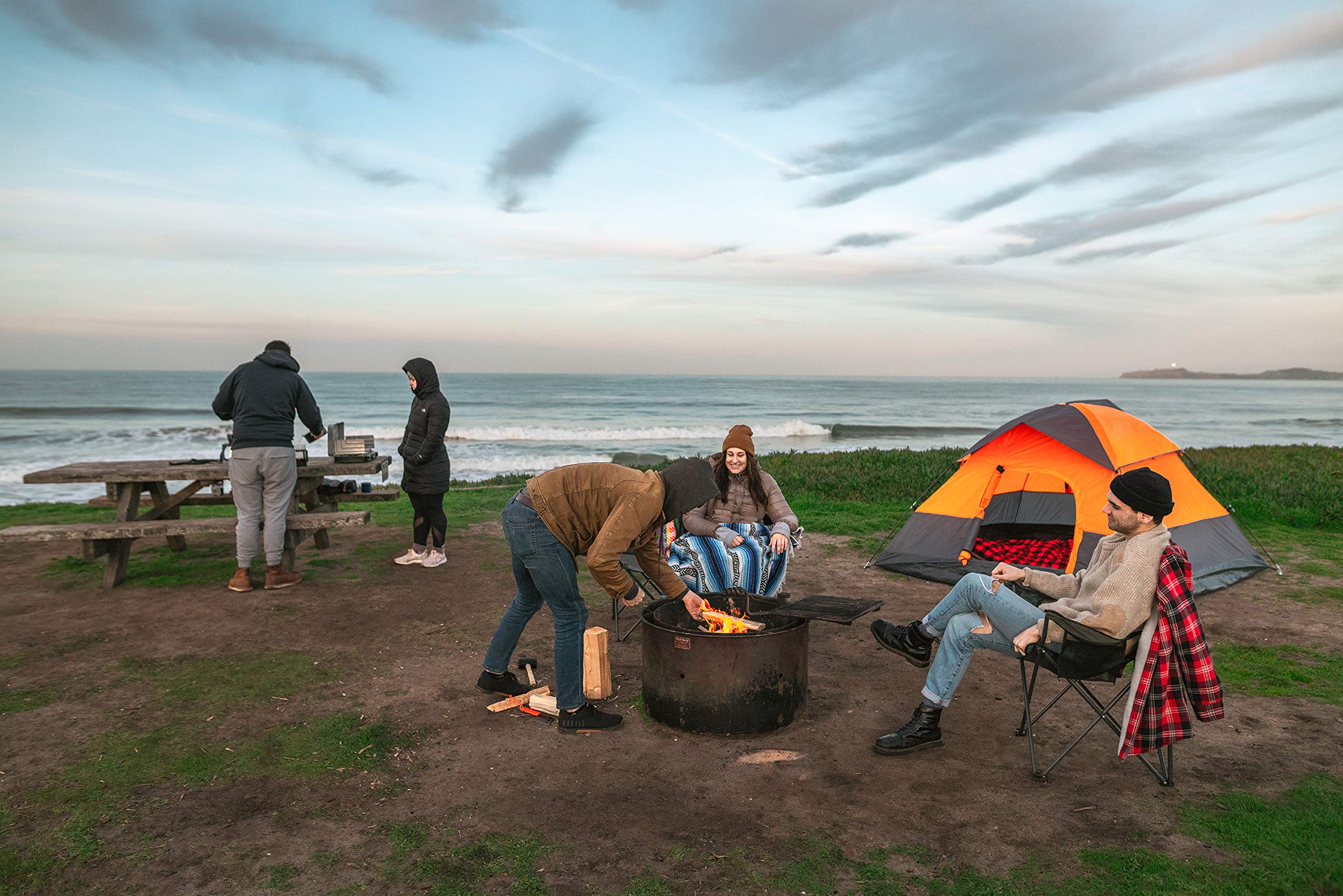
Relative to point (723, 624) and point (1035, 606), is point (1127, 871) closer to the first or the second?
point (1035, 606)

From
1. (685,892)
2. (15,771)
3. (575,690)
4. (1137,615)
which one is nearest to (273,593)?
(15,771)

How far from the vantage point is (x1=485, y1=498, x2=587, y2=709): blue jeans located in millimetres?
3846

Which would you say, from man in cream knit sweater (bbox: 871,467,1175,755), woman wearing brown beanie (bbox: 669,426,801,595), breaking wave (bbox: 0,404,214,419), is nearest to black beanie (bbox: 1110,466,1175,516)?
man in cream knit sweater (bbox: 871,467,1175,755)

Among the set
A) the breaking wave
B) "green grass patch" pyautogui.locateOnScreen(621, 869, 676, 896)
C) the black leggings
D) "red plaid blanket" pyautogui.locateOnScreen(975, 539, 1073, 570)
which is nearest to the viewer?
"green grass patch" pyautogui.locateOnScreen(621, 869, 676, 896)

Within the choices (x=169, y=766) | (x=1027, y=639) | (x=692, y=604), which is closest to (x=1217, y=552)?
(x=1027, y=639)

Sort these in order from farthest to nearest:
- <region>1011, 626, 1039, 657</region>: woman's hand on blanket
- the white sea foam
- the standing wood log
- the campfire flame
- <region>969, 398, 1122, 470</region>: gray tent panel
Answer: the white sea foam, <region>969, 398, 1122, 470</region>: gray tent panel, the standing wood log, the campfire flame, <region>1011, 626, 1039, 657</region>: woman's hand on blanket

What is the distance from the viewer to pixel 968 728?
421 centimetres

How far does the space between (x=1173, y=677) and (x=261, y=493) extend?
19.9 feet

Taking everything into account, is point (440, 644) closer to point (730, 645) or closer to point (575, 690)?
point (575, 690)

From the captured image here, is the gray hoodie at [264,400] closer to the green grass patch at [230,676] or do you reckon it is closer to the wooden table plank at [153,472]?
the wooden table plank at [153,472]

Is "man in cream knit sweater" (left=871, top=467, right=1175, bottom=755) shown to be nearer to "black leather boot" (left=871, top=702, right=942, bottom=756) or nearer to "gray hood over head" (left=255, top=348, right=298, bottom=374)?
"black leather boot" (left=871, top=702, right=942, bottom=756)

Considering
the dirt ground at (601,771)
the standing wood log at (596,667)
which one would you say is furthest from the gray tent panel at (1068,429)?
the standing wood log at (596,667)

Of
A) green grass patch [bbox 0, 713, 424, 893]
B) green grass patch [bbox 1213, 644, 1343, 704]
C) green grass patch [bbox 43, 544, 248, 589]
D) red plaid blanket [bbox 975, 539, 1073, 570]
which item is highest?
red plaid blanket [bbox 975, 539, 1073, 570]

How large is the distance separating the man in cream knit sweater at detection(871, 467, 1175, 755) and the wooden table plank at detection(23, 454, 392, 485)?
517cm
